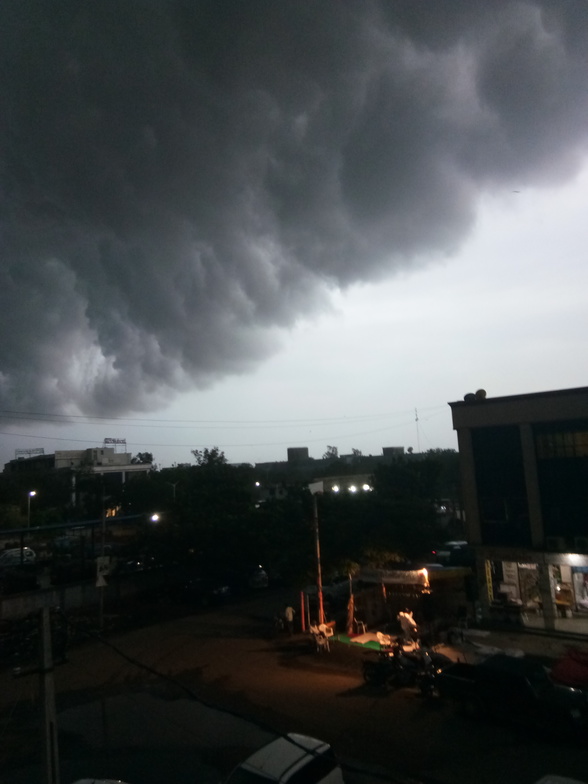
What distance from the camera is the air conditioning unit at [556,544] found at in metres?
19.6

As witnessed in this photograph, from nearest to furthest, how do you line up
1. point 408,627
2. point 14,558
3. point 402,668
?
point 402,668 → point 408,627 → point 14,558

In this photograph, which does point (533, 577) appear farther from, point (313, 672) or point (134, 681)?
point (134, 681)

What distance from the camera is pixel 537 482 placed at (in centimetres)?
2070

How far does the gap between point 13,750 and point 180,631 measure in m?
11.4

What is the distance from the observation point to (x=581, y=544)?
19219 millimetres

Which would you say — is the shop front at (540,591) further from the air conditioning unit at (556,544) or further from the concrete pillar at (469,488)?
the concrete pillar at (469,488)

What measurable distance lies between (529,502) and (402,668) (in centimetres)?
868

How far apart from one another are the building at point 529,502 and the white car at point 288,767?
44.6ft

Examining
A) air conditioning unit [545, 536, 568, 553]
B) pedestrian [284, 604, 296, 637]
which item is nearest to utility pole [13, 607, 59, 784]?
pedestrian [284, 604, 296, 637]

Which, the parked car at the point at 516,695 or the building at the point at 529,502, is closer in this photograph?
the parked car at the point at 516,695

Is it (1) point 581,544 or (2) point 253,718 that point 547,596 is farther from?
(2) point 253,718

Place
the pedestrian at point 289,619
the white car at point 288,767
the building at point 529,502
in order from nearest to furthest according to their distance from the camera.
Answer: the white car at point 288,767 → the building at point 529,502 → the pedestrian at point 289,619

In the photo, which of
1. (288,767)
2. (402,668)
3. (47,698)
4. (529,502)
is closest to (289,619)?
(402,668)

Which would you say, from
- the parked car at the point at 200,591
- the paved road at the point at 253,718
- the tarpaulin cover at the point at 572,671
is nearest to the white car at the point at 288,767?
the paved road at the point at 253,718
